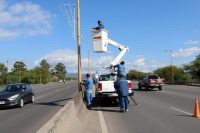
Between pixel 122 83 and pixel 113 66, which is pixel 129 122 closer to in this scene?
pixel 122 83

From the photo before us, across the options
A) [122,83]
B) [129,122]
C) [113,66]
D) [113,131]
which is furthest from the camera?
[113,66]

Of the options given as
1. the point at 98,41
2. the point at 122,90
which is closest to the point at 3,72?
the point at 98,41

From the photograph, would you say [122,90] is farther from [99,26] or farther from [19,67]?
[19,67]

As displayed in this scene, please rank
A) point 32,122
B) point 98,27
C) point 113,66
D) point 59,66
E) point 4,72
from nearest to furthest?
point 32,122 < point 98,27 < point 113,66 < point 4,72 < point 59,66

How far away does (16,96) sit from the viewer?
22.1 meters

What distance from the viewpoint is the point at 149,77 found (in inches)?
1674

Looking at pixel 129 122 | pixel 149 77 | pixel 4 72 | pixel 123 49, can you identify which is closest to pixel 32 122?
pixel 129 122

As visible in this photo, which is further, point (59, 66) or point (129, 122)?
point (59, 66)

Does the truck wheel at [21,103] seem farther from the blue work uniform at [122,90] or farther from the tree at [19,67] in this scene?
the tree at [19,67]

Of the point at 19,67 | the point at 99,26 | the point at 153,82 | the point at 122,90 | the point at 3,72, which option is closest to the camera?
the point at 122,90

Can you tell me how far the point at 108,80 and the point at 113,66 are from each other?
198 cm

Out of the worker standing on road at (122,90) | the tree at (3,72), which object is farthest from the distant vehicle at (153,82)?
the tree at (3,72)

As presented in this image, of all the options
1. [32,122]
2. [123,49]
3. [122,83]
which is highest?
[123,49]

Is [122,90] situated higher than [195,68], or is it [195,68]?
[195,68]
